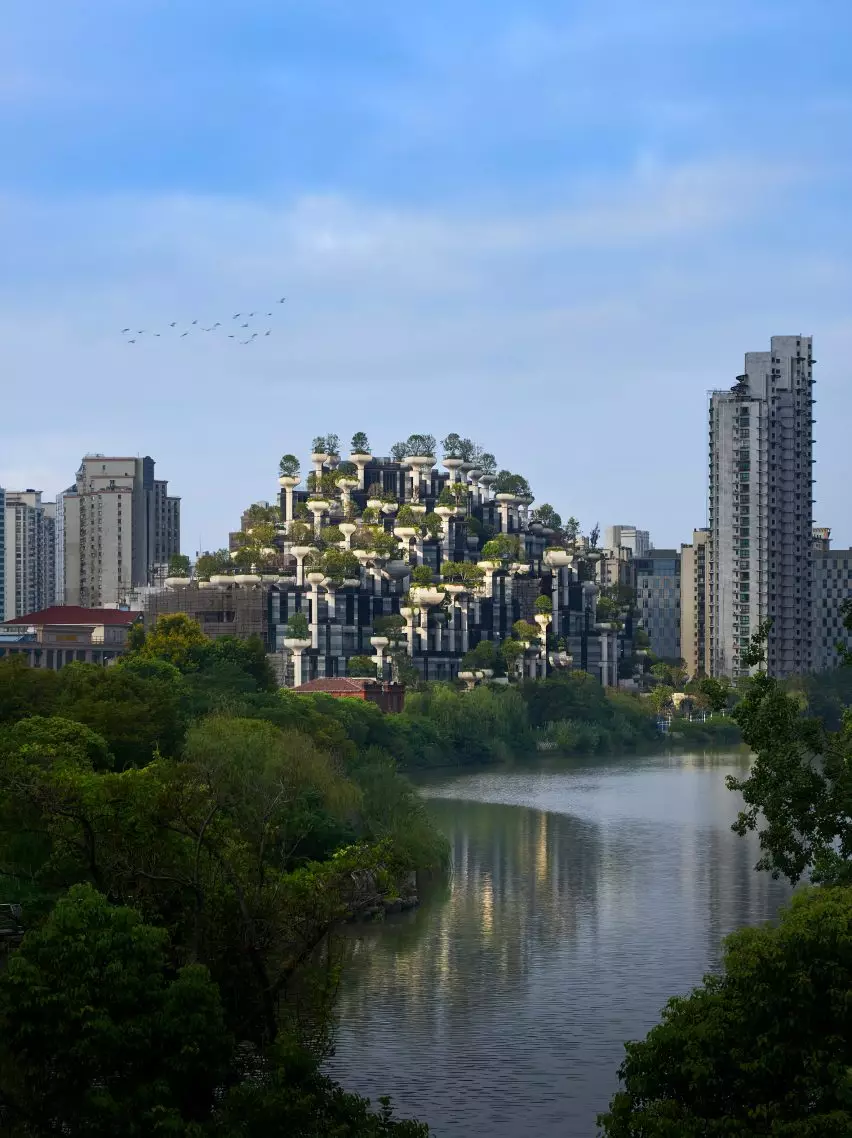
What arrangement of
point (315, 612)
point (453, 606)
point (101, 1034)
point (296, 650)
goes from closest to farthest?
point (101, 1034) → point (296, 650) → point (315, 612) → point (453, 606)

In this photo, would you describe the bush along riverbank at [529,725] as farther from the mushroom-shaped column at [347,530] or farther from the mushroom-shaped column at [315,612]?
the mushroom-shaped column at [347,530]

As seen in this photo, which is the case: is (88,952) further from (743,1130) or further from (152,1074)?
(743,1130)

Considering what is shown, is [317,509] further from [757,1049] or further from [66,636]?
[757,1049]

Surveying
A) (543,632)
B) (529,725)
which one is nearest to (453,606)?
(543,632)

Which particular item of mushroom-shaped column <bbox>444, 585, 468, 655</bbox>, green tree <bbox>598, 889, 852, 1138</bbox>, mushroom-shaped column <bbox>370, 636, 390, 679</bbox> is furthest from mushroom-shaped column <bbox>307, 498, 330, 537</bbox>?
green tree <bbox>598, 889, 852, 1138</bbox>

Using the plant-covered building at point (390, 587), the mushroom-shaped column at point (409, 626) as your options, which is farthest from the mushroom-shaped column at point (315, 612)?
the mushroom-shaped column at point (409, 626)

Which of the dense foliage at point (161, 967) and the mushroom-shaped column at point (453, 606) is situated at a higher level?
the mushroom-shaped column at point (453, 606)

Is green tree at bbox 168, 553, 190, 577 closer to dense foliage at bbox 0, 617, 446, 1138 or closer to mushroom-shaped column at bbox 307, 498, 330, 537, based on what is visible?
mushroom-shaped column at bbox 307, 498, 330, 537
